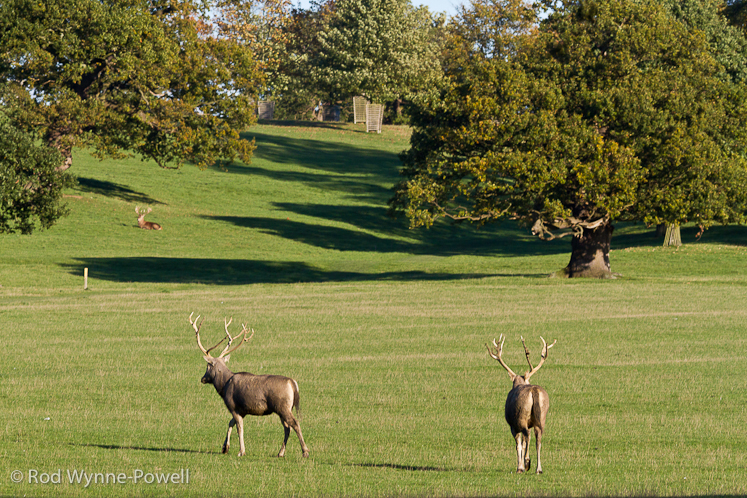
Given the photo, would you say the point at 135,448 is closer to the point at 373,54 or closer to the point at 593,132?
the point at 593,132

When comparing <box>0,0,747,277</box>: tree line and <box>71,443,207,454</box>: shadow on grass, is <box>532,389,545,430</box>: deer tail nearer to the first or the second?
<box>71,443,207,454</box>: shadow on grass

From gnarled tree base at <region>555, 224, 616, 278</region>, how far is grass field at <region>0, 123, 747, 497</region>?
2.25 metres

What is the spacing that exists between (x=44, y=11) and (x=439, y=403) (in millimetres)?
46672

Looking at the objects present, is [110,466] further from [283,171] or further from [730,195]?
[283,171]

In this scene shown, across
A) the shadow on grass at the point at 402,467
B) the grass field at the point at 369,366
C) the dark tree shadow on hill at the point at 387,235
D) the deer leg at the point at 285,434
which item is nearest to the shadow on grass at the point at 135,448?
the grass field at the point at 369,366

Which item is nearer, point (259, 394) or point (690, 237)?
point (259, 394)

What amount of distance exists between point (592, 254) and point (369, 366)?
30196mm

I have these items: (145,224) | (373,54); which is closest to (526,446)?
(145,224)

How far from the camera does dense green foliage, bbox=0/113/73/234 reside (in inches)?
1751

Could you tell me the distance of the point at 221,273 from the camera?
189 feet

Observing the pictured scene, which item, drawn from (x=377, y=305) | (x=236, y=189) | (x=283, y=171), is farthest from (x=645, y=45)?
(x=283, y=171)

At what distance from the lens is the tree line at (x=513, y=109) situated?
4559 centimetres

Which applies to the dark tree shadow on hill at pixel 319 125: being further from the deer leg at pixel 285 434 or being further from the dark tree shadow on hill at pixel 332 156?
the deer leg at pixel 285 434

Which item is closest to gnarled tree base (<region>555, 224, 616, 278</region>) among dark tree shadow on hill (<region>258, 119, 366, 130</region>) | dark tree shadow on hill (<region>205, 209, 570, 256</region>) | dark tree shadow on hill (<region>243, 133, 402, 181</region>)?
dark tree shadow on hill (<region>205, 209, 570, 256</region>)
